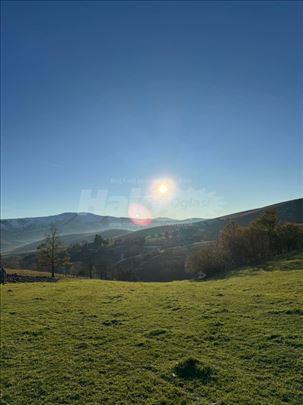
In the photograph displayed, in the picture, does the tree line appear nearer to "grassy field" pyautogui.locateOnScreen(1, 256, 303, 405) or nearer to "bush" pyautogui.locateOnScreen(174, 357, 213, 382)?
"grassy field" pyautogui.locateOnScreen(1, 256, 303, 405)

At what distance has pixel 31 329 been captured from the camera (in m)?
20.7

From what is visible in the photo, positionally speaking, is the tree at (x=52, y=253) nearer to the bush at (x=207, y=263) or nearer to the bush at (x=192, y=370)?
the bush at (x=207, y=263)

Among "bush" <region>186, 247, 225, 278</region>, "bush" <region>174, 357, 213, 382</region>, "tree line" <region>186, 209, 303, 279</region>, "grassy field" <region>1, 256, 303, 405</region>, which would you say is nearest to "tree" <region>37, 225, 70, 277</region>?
"tree line" <region>186, 209, 303, 279</region>

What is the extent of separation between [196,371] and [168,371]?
1203 mm

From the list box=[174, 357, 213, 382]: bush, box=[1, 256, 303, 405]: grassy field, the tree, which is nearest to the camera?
box=[1, 256, 303, 405]: grassy field

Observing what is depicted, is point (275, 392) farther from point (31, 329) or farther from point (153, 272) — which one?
point (153, 272)

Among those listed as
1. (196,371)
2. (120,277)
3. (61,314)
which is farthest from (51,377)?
(120,277)

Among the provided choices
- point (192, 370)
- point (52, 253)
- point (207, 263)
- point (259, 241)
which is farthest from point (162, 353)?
point (52, 253)

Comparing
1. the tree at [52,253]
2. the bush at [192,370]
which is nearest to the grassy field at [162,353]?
the bush at [192,370]

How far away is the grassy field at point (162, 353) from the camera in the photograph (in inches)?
440

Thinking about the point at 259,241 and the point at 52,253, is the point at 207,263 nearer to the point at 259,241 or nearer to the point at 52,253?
the point at 259,241

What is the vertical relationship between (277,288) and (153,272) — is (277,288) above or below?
above

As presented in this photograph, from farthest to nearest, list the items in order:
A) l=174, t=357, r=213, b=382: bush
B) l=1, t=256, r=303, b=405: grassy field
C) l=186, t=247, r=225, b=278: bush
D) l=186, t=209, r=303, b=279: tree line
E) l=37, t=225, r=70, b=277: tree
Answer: l=37, t=225, r=70, b=277: tree → l=186, t=209, r=303, b=279: tree line → l=186, t=247, r=225, b=278: bush → l=174, t=357, r=213, b=382: bush → l=1, t=256, r=303, b=405: grassy field

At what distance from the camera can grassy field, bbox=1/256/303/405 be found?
1118 cm
